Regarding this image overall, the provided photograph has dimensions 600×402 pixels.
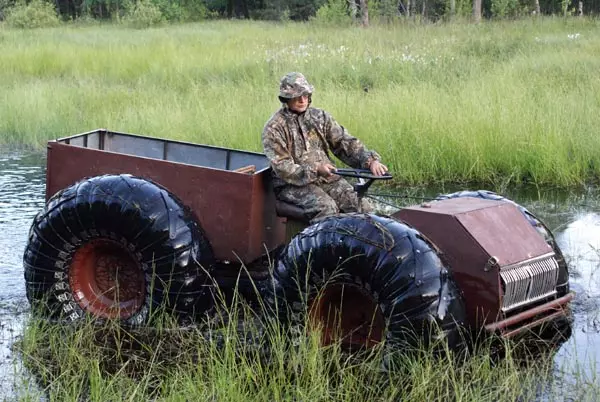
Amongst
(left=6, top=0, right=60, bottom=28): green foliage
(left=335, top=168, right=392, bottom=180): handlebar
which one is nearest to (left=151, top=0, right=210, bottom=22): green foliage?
(left=6, top=0, right=60, bottom=28): green foliage

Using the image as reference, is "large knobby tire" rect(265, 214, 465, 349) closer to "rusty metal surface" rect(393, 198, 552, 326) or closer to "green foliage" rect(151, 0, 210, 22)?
"rusty metal surface" rect(393, 198, 552, 326)

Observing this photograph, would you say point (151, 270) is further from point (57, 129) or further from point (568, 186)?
point (57, 129)

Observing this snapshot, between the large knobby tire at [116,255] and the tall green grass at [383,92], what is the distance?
5.10m

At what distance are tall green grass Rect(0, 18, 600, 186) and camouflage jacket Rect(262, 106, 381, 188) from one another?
3999 millimetres

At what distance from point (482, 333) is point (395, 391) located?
0.80 m

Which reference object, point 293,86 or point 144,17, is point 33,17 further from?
point 293,86

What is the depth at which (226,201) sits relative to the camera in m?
6.79

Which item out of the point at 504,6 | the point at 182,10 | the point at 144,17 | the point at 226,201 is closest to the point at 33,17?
the point at 144,17

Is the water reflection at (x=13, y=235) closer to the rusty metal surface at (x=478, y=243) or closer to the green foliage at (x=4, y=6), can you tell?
the rusty metal surface at (x=478, y=243)

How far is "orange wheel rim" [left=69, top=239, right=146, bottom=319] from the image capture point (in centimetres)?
678

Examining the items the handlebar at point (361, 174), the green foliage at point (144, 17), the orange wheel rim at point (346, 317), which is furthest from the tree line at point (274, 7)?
the orange wheel rim at point (346, 317)

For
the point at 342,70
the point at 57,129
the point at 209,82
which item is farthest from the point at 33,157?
the point at 342,70

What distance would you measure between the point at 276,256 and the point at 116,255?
1132mm

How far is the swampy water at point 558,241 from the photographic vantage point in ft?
19.8
